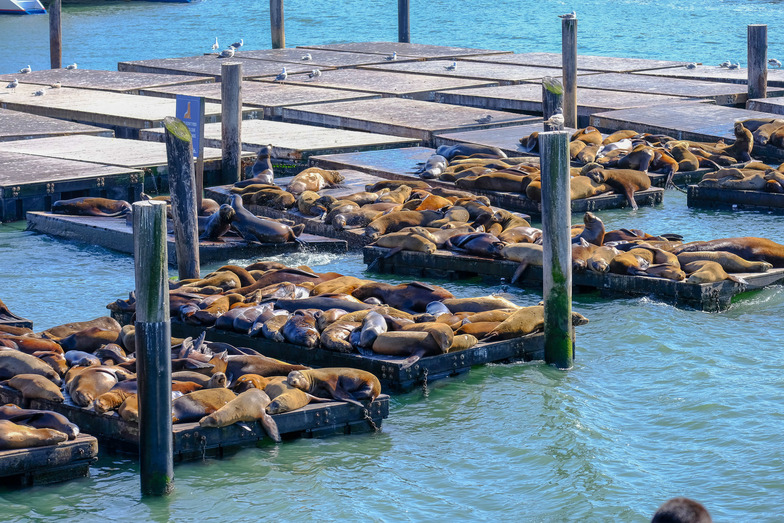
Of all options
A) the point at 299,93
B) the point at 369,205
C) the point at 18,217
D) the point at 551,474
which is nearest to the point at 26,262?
the point at 18,217

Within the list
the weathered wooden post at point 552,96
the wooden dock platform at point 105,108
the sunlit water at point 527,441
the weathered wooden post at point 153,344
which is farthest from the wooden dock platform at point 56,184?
the weathered wooden post at point 153,344

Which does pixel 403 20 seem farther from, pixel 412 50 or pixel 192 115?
pixel 192 115

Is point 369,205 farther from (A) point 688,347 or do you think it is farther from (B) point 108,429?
(B) point 108,429

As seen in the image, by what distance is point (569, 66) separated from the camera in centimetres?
1532

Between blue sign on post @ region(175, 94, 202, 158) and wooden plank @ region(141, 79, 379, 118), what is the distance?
709cm

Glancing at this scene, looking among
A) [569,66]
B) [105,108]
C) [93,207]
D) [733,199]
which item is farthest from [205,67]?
[733,199]

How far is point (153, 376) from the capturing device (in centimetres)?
566

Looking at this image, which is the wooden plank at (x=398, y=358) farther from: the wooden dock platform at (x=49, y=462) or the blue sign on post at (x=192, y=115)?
the blue sign on post at (x=192, y=115)

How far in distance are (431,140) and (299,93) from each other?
4291 millimetres

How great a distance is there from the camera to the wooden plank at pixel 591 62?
74.4 feet

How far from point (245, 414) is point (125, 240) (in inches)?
218

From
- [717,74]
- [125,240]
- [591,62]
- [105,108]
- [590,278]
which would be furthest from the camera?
[591,62]

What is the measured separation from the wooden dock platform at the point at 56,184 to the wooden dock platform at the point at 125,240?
1.31 feet

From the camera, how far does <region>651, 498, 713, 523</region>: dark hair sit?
2414 millimetres
